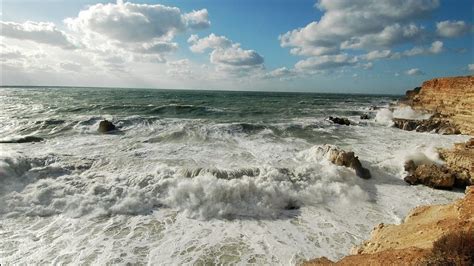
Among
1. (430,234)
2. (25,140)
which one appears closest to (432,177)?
(430,234)

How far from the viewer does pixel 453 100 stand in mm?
26812

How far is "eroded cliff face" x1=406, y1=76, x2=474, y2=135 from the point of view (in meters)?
22.5

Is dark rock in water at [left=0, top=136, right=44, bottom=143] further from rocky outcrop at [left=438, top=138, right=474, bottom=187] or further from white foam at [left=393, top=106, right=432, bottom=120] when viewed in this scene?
white foam at [left=393, top=106, right=432, bottom=120]

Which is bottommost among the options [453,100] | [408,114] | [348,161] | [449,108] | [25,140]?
[25,140]

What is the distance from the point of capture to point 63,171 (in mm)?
11102

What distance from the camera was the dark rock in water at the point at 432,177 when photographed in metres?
10.5

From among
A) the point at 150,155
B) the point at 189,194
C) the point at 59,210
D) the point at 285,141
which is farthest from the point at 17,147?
the point at 285,141

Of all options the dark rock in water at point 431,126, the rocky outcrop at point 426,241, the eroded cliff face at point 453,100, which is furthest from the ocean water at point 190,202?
the eroded cliff face at point 453,100

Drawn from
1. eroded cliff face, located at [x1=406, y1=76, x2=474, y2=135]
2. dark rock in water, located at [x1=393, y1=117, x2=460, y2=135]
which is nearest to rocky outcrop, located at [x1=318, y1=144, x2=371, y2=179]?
dark rock in water, located at [x1=393, y1=117, x2=460, y2=135]

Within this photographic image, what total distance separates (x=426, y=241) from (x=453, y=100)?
2833cm

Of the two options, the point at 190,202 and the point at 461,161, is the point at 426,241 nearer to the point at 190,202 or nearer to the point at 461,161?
the point at 190,202

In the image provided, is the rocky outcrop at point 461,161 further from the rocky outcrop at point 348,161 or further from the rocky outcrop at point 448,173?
the rocky outcrop at point 348,161

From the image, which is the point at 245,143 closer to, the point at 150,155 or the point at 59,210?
the point at 150,155

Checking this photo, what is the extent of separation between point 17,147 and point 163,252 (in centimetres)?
1248
